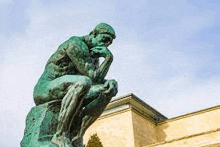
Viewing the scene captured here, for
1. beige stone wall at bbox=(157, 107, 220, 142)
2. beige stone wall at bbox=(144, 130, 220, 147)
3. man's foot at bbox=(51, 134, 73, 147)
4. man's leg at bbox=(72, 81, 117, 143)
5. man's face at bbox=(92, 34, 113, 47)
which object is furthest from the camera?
beige stone wall at bbox=(157, 107, 220, 142)

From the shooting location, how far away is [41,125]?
3521 mm

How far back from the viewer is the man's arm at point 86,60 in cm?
363

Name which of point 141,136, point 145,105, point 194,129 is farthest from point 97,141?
point 194,129

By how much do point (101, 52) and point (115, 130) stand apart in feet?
60.7

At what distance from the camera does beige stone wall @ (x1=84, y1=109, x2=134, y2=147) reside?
68.7ft

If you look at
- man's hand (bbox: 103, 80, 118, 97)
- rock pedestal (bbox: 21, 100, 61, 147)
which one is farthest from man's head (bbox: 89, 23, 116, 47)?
rock pedestal (bbox: 21, 100, 61, 147)

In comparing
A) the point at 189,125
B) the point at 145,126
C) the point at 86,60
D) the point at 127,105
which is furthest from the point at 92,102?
the point at 189,125

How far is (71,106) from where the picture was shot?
3.37 metres

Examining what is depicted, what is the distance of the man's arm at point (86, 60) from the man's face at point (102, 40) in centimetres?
11

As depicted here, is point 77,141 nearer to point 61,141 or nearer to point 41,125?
point 61,141

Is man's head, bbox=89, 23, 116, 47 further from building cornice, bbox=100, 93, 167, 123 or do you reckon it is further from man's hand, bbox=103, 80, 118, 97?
building cornice, bbox=100, 93, 167, 123

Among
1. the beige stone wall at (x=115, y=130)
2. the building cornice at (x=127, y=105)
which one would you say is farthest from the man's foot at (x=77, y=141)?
the building cornice at (x=127, y=105)

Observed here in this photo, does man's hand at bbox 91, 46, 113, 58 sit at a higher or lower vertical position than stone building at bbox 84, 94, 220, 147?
lower

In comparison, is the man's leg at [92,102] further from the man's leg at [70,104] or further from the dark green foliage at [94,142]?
the dark green foliage at [94,142]
